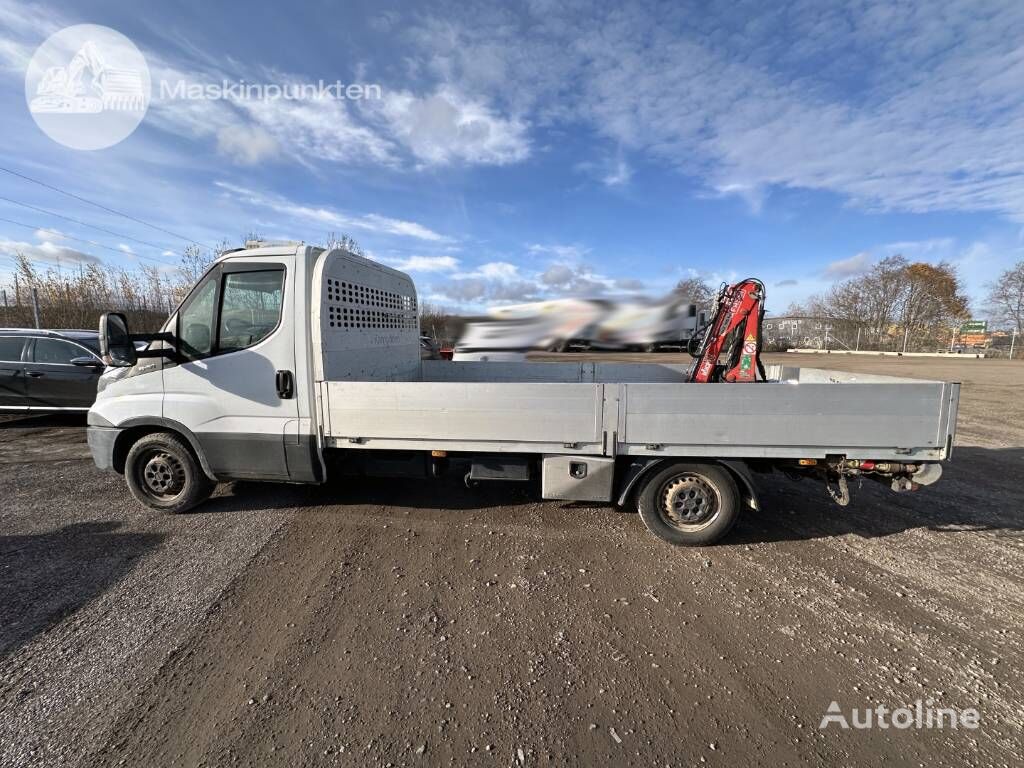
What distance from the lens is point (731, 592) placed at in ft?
10.4

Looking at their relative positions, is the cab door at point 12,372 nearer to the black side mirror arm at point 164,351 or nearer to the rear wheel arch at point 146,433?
the rear wheel arch at point 146,433

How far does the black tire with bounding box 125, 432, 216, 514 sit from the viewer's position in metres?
4.27

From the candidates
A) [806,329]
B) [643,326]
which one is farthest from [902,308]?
[643,326]

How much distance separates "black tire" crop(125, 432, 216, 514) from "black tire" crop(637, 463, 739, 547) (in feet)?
13.9

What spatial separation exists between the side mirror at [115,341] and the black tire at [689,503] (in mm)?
4532

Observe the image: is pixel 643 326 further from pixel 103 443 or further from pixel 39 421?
pixel 39 421

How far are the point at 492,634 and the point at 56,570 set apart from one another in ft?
11.3

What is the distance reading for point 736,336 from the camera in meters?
4.69

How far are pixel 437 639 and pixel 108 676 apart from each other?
5.71 feet

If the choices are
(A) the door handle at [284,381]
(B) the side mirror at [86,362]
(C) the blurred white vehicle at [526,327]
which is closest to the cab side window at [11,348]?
(B) the side mirror at [86,362]

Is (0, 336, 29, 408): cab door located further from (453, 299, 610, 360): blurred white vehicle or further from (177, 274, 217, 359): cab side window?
(453, 299, 610, 360): blurred white vehicle

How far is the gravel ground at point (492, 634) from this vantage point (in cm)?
204

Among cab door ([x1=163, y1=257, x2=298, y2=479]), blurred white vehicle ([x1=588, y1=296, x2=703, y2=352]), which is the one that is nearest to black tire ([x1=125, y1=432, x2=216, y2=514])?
cab door ([x1=163, y1=257, x2=298, y2=479])

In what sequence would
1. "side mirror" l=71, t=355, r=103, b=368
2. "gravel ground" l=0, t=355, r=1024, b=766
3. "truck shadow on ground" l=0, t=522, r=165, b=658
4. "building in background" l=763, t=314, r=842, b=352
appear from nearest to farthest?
1. "gravel ground" l=0, t=355, r=1024, b=766
2. "truck shadow on ground" l=0, t=522, r=165, b=658
3. "side mirror" l=71, t=355, r=103, b=368
4. "building in background" l=763, t=314, r=842, b=352
